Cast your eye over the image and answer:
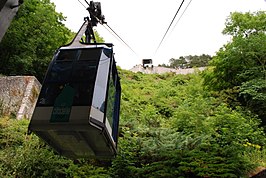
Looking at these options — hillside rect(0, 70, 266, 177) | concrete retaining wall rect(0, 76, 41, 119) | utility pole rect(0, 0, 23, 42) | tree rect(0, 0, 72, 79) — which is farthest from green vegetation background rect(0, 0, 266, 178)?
utility pole rect(0, 0, 23, 42)

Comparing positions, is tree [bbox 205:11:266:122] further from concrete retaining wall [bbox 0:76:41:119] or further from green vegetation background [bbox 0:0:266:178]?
concrete retaining wall [bbox 0:76:41:119]

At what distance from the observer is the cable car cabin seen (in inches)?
104

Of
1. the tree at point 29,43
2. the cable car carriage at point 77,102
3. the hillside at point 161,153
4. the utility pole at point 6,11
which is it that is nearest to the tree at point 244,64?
the hillside at point 161,153

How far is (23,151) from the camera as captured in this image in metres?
5.70

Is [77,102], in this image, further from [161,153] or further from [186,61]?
[186,61]

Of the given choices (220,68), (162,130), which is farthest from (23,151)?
(220,68)

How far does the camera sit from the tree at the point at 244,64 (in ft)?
30.5

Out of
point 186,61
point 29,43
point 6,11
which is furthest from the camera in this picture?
point 186,61

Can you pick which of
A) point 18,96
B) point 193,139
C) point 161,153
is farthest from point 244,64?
point 18,96

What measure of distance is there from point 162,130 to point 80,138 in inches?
148

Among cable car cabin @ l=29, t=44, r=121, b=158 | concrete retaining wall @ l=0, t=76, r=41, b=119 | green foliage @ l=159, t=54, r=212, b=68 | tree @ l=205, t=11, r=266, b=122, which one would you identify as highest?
green foliage @ l=159, t=54, r=212, b=68

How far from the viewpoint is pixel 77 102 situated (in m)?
2.68

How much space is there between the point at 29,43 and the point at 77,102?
10.5m

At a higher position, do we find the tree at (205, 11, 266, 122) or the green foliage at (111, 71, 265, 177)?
the tree at (205, 11, 266, 122)
